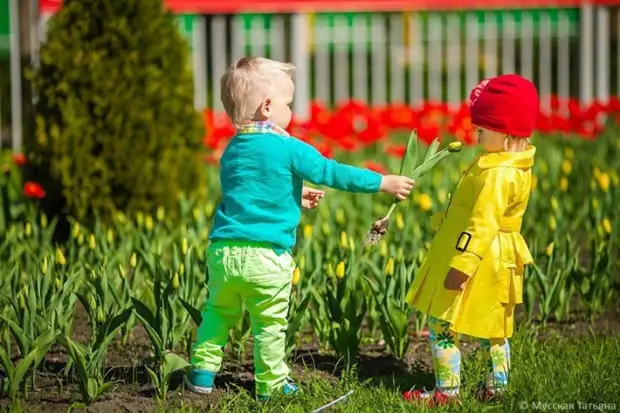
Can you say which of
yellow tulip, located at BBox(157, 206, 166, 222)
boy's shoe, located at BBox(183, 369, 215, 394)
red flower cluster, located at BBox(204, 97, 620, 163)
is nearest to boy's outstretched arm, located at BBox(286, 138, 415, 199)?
boy's shoe, located at BBox(183, 369, 215, 394)

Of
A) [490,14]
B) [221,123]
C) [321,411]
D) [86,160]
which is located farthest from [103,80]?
[490,14]

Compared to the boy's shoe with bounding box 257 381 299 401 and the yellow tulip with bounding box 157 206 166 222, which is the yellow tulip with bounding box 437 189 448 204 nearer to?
the yellow tulip with bounding box 157 206 166 222

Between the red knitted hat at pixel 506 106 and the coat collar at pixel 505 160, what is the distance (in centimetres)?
7

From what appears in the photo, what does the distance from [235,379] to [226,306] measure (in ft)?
1.41

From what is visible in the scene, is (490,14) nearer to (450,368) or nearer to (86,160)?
(86,160)

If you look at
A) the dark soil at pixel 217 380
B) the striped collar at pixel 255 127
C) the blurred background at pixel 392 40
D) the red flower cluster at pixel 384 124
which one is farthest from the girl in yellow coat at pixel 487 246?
A: the blurred background at pixel 392 40

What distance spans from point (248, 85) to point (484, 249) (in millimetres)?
912

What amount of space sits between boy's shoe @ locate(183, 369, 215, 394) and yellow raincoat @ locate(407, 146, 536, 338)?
2.44ft

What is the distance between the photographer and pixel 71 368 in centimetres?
425

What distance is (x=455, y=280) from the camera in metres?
3.73

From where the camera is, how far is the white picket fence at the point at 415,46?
1089 cm

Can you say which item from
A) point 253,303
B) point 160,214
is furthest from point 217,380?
point 160,214

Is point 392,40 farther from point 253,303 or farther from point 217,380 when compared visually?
point 253,303

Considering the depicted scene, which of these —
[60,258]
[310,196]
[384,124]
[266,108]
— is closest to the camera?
[266,108]
